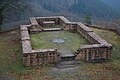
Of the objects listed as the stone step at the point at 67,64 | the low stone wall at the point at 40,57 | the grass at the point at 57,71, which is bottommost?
the grass at the point at 57,71

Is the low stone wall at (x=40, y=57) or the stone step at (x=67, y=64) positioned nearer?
the low stone wall at (x=40, y=57)

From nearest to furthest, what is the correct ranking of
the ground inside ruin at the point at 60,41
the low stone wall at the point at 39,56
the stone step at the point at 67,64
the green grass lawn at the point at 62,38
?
the low stone wall at the point at 39,56 → the stone step at the point at 67,64 → the ground inside ruin at the point at 60,41 → the green grass lawn at the point at 62,38

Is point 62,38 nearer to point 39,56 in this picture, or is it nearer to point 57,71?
point 39,56

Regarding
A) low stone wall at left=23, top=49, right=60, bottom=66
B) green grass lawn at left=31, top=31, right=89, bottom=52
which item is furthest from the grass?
green grass lawn at left=31, top=31, right=89, bottom=52

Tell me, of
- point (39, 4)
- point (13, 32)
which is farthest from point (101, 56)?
point (39, 4)

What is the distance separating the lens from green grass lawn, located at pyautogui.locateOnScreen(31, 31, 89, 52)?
57.3ft

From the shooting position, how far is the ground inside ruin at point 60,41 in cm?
1719

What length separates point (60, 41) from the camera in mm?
18969

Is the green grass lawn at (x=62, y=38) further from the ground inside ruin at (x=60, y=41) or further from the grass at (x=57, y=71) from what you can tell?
the grass at (x=57, y=71)

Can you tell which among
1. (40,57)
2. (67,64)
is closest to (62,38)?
(67,64)

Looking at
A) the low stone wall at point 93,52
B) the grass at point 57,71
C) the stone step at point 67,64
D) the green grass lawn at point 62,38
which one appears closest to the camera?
the grass at point 57,71

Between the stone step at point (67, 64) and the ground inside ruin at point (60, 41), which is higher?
the ground inside ruin at point (60, 41)

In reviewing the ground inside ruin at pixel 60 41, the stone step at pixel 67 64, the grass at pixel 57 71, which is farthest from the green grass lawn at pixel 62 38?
the grass at pixel 57 71

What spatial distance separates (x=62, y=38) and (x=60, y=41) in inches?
37.4
